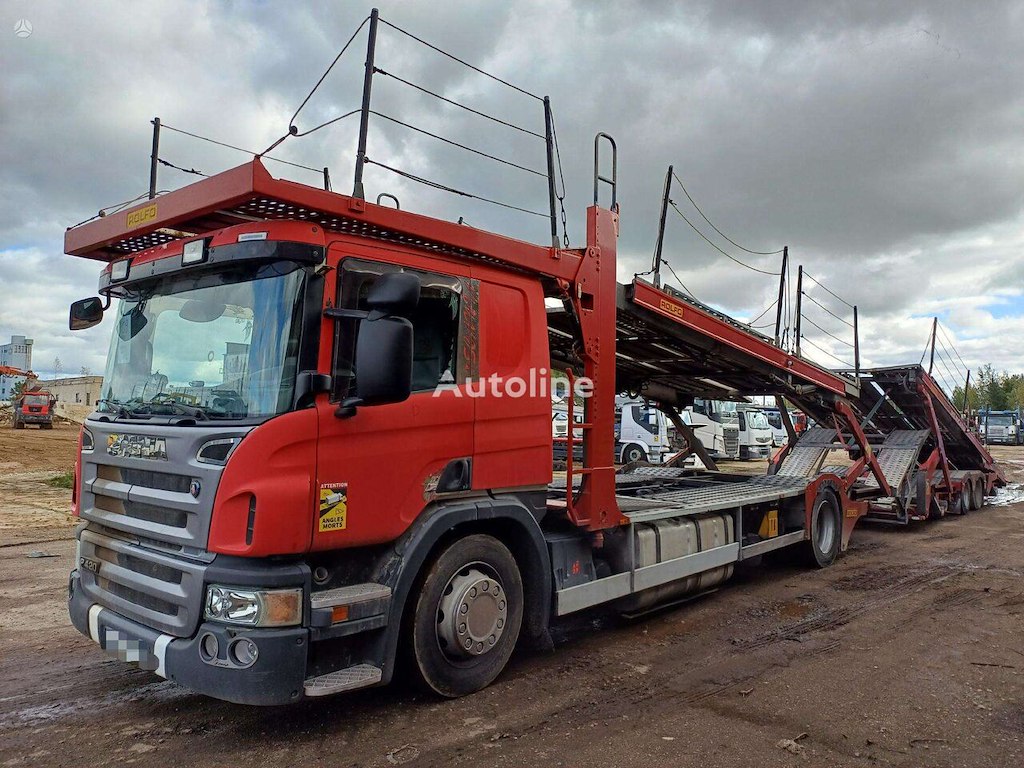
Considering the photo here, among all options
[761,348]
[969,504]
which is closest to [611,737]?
[761,348]

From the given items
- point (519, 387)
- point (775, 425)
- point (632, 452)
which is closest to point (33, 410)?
point (632, 452)

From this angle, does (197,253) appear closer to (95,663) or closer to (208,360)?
(208,360)

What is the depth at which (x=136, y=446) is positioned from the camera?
3.92m

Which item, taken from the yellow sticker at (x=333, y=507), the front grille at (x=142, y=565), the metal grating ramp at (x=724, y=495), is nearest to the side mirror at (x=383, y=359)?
the yellow sticker at (x=333, y=507)

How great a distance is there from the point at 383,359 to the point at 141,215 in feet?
6.51

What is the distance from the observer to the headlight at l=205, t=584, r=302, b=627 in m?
3.43

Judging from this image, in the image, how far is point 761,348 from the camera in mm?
8070

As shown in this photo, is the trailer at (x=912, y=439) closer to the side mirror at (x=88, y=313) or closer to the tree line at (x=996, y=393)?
the side mirror at (x=88, y=313)

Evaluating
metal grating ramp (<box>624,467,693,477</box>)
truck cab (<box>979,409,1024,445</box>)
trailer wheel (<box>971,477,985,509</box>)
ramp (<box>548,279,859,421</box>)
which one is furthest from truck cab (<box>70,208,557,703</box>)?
truck cab (<box>979,409,1024,445</box>)

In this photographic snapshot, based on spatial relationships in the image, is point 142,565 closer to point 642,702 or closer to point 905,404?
point 642,702

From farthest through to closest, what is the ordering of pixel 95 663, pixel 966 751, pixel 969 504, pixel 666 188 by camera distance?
pixel 969 504, pixel 666 188, pixel 95 663, pixel 966 751

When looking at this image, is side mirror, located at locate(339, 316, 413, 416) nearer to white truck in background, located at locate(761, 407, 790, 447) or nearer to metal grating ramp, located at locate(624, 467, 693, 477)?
metal grating ramp, located at locate(624, 467, 693, 477)

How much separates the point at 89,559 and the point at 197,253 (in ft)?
6.49

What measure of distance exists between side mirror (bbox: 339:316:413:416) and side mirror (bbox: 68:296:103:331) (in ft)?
7.58
